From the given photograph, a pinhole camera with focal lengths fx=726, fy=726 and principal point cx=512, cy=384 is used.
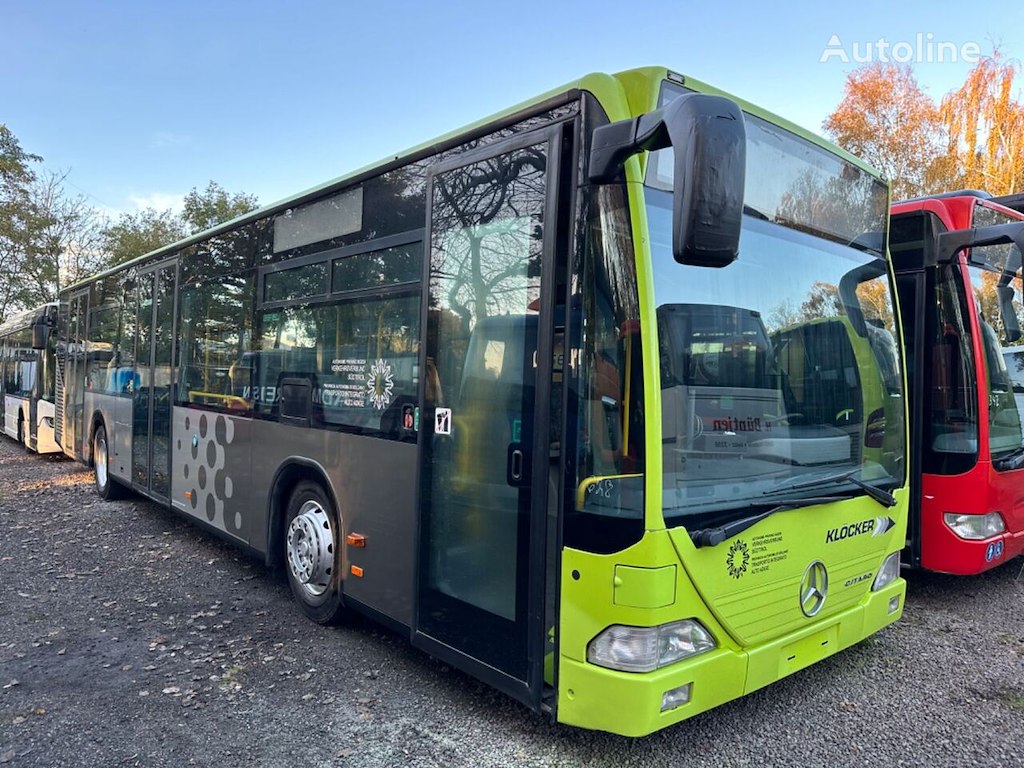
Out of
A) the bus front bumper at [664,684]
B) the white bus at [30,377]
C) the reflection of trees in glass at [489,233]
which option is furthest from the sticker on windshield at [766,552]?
the white bus at [30,377]

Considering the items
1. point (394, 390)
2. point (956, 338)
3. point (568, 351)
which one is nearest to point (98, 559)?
point (394, 390)

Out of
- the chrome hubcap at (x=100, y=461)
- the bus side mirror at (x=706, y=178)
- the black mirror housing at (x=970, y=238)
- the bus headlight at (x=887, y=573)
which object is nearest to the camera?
the bus side mirror at (x=706, y=178)

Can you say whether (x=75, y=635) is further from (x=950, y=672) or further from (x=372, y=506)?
(x=950, y=672)

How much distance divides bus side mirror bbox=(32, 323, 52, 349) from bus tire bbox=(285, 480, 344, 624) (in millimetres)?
9719

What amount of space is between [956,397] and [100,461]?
938cm

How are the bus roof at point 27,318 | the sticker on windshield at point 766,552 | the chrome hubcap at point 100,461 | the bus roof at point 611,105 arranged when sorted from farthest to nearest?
the bus roof at point 27,318 → the chrome hubcap at point 100,461 → the sticker on windshield at point 766,552 → the bus roof at point 611,105

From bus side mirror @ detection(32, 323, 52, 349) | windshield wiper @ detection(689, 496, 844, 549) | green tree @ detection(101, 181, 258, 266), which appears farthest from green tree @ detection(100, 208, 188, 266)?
windshield wiper @ detection(689, 496, 844, 549)

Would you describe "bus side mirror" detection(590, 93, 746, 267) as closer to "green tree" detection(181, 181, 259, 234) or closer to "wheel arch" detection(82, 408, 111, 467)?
"wheel arch" detection(82, 408, 111, 467)

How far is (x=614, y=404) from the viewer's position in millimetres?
2863

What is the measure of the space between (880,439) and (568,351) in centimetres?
212

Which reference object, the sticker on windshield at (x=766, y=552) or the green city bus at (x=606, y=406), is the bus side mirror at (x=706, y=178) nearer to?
the green city bus at (x=606, y=406)

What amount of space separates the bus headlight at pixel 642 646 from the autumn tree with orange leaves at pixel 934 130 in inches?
742

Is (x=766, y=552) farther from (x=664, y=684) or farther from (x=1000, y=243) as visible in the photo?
(x=1000, y=243)

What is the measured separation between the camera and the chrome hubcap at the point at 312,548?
183 inches
